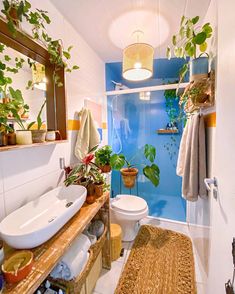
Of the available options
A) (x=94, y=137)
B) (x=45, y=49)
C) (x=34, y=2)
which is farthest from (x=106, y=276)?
(x=34, y=2)

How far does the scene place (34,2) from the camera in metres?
1.16

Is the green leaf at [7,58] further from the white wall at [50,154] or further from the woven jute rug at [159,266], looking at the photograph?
the woven jute rug at [159,266]

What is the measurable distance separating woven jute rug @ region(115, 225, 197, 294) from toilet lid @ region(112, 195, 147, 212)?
406 millimetres

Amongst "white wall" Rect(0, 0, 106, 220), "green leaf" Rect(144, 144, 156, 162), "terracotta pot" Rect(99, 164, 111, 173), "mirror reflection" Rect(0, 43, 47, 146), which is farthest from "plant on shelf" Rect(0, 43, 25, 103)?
"green leaf" Rect(144, 144, 156, 162)

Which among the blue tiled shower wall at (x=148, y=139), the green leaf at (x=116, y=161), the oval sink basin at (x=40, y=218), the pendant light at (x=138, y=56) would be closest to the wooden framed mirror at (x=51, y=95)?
the oval sink basin at (x=40, y=218)

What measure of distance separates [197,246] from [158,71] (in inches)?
98.2

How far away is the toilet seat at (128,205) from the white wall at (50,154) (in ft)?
2.54

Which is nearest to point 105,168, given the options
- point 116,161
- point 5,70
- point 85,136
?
point 116,161

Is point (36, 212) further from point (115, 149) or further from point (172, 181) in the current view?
point (172, 181)

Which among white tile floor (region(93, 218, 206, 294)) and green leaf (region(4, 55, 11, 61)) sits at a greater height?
green leaf (region(4, 55, 11, 61))

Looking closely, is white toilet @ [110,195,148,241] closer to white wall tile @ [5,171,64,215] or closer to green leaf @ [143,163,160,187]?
green leaf @ [143,163,160,187]

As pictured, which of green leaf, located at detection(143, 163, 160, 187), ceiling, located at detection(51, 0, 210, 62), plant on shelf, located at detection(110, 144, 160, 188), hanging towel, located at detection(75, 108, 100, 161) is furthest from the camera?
green leaf, located at detection(143, 163, 160, 187)

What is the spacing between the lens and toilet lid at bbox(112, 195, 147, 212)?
1.86 m

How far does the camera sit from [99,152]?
5.91ft
